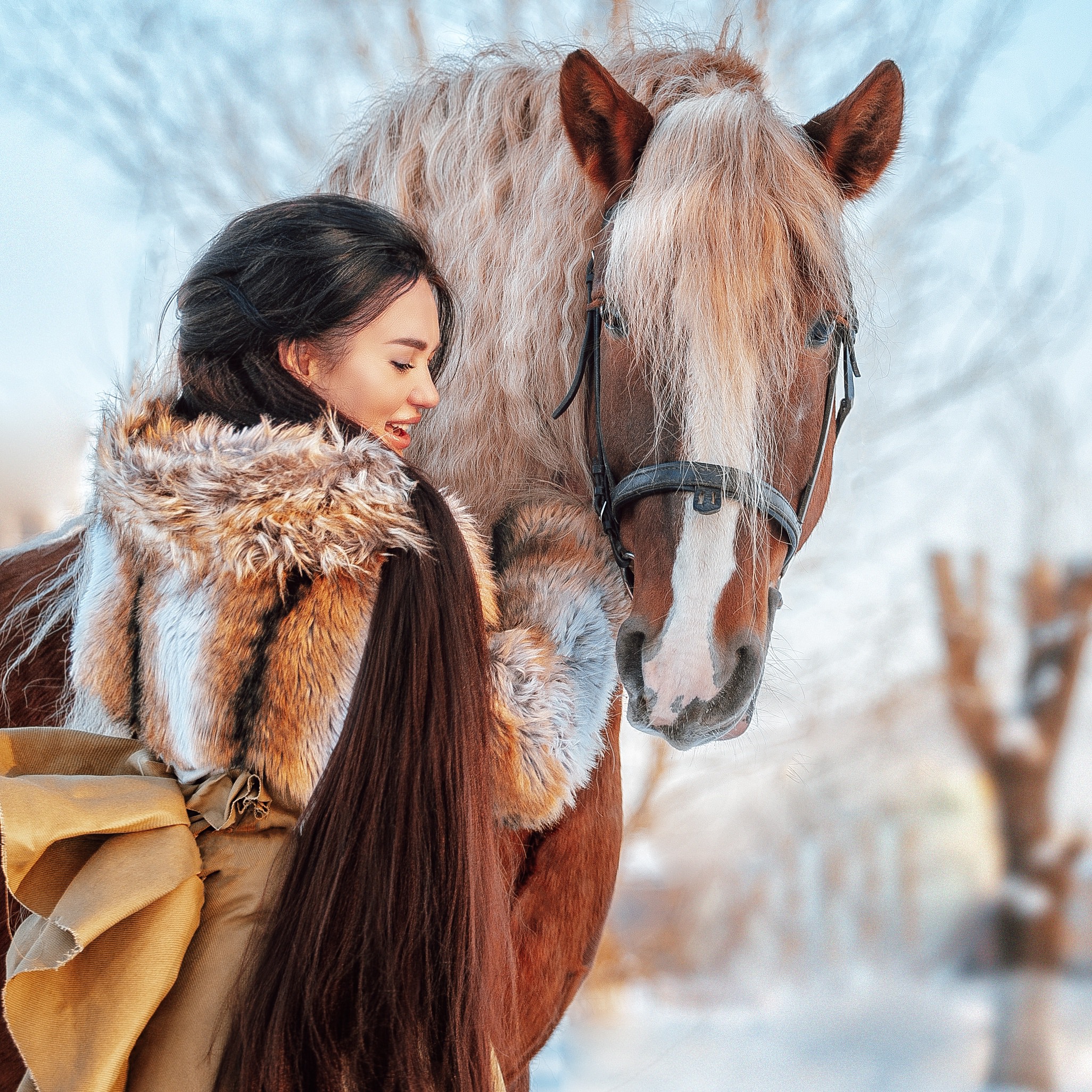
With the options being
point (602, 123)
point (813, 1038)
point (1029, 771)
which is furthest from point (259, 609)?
Answer: point (1029, 771)

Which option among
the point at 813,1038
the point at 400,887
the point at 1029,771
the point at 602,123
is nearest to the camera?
the point at 400,887

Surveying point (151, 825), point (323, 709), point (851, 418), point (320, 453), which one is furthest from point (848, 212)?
point (851, 418)

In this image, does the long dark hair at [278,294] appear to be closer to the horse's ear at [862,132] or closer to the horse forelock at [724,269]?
the horse forelock at [724,269]

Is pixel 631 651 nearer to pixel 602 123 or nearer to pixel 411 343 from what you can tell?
pixel 411 343

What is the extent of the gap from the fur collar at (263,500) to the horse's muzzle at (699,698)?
0.32 metres

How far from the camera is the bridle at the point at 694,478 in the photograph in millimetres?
1126

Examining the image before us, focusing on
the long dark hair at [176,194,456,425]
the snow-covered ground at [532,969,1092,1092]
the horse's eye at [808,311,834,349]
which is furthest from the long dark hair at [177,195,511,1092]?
the snow-covered ground at [532,969,1092,1092]

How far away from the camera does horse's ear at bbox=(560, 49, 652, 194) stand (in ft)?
4.14

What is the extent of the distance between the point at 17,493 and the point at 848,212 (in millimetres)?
2490

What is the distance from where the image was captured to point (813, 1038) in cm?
538

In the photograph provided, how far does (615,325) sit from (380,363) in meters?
0.33

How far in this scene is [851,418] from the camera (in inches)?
166

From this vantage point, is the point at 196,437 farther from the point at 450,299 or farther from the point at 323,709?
the point at 450,299

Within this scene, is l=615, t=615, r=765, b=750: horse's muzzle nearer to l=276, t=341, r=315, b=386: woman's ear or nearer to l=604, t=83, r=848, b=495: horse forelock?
l=604, t=83, r=848, b=495: horse forelock
